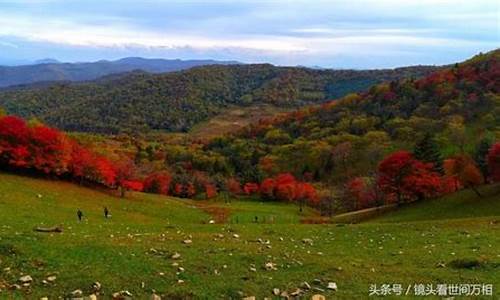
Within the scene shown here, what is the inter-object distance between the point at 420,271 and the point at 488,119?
173083mm

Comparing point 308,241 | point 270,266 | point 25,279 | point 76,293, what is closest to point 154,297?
point 76,293

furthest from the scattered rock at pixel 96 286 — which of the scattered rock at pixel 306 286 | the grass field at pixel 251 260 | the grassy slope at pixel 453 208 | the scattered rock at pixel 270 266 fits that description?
the grassy slope at pixel 453 208

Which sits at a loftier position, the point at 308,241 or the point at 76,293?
the point at 76,293

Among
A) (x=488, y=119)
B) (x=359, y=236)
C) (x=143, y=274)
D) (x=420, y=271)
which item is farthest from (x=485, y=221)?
(x=488, y=119)

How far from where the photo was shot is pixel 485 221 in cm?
4238

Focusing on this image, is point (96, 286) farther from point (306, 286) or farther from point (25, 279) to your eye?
point (306, 286)

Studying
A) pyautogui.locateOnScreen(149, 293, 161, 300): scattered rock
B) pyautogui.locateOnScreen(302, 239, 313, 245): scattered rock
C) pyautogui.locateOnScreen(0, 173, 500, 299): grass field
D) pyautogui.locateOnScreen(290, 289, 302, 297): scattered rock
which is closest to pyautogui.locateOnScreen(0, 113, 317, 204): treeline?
pyautogui.locateOnScreen(0, 173, 500, 299): grass field

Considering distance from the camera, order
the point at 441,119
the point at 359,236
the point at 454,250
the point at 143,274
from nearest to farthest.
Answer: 1. the point at 143,274
2. the point at 454,250
3. the point at 359,236
4. the point at 441,119

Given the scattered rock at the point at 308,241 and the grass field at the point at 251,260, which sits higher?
the grass field at the point at 251,260

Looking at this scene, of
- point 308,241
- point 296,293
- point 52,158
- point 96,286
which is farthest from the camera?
point 52,158

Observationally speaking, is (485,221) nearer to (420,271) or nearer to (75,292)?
(420,271)

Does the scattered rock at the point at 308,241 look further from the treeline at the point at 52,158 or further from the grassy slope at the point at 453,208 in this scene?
the treeline at the point at 52,158

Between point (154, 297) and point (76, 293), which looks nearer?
point (154, 297)

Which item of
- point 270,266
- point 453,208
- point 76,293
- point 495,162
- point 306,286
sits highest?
point 76,293
